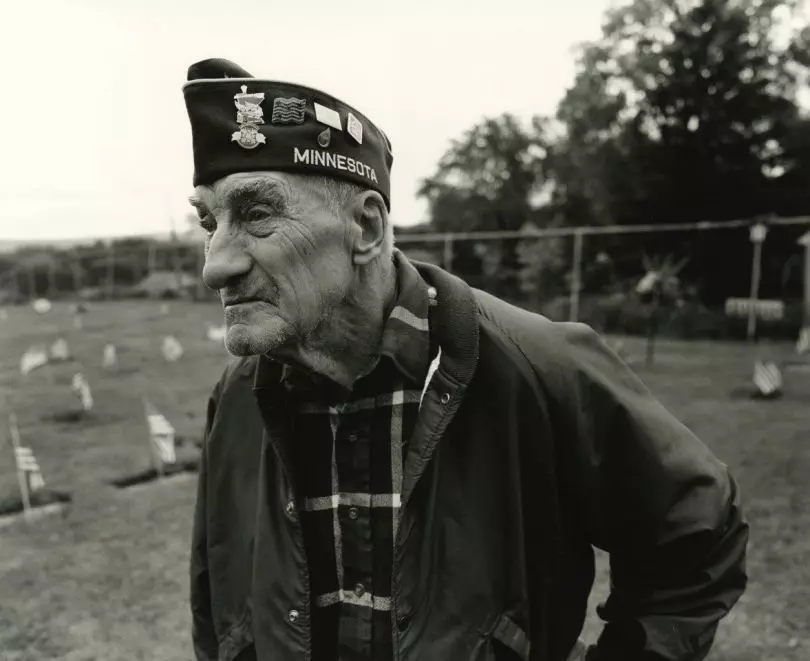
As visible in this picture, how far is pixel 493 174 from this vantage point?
20.4 meters

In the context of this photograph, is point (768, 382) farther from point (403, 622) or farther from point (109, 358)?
point (403, 622)

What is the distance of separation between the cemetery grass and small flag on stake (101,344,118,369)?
0.38 feet

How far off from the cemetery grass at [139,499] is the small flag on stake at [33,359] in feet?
0.70

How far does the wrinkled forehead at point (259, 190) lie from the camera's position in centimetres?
144

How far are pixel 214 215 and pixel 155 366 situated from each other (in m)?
9.05

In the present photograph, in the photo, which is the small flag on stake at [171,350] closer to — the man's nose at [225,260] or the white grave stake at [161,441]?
the white grave stake at [161,441]

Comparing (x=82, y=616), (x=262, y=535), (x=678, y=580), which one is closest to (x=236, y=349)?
(x=262, y=535)

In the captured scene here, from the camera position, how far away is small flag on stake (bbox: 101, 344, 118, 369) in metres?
9.34

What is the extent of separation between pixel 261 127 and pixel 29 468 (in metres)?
4.28

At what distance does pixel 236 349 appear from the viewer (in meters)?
1.47

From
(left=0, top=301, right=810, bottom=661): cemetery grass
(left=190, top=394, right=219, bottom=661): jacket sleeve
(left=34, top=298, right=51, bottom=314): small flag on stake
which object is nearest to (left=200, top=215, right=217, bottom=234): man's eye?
(left=190, top=394, right=219, bottom=661): jacket sleeve

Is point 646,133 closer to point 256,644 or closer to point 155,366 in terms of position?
point 155,366

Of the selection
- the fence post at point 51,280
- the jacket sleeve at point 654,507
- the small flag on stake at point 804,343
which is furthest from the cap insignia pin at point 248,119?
the small flag on stake at point 804,343

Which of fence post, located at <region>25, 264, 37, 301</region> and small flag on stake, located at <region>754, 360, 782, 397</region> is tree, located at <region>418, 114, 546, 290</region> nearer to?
small flag on stake, located at <region>754, 360, 782, 397</region>
